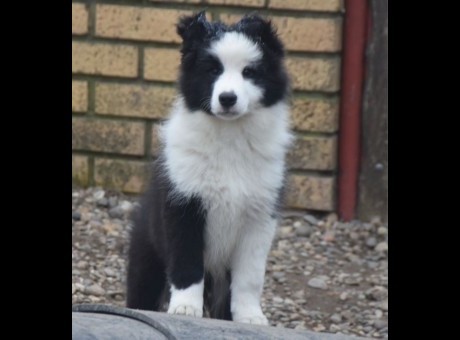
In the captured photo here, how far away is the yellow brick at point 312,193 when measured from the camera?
5.95m

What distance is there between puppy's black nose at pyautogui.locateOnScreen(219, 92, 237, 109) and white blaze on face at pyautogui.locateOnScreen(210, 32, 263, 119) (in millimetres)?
11

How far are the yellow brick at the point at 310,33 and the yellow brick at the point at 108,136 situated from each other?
3.09 ft

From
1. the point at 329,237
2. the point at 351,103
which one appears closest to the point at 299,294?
the point at 329,237

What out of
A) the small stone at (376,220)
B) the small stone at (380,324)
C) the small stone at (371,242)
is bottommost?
the small stone at (380,324)

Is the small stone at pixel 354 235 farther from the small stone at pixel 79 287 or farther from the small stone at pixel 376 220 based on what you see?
the small stone at pixel 79 287

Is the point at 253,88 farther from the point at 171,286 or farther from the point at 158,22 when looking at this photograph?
the point at 158,22

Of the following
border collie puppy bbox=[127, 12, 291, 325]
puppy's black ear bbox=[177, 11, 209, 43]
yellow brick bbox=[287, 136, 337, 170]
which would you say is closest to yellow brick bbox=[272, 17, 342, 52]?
yellow brick bbox=[287, 136, 337, 170]

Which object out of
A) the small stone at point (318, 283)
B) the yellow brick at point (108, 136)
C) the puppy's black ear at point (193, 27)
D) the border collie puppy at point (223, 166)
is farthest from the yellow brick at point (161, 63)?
the puppy's black ear at point (193, 27)

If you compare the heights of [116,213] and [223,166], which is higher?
[223,166]

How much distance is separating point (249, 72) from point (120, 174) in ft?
7.88

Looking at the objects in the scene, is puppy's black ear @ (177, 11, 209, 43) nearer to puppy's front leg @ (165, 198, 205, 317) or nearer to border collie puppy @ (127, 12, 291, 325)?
border collie puppy @ (127, 12, 291, 325)

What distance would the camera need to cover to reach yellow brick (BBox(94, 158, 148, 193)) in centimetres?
612

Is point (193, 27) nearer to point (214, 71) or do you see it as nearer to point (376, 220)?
point (214, 71)

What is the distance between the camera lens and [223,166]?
3.93 metres
